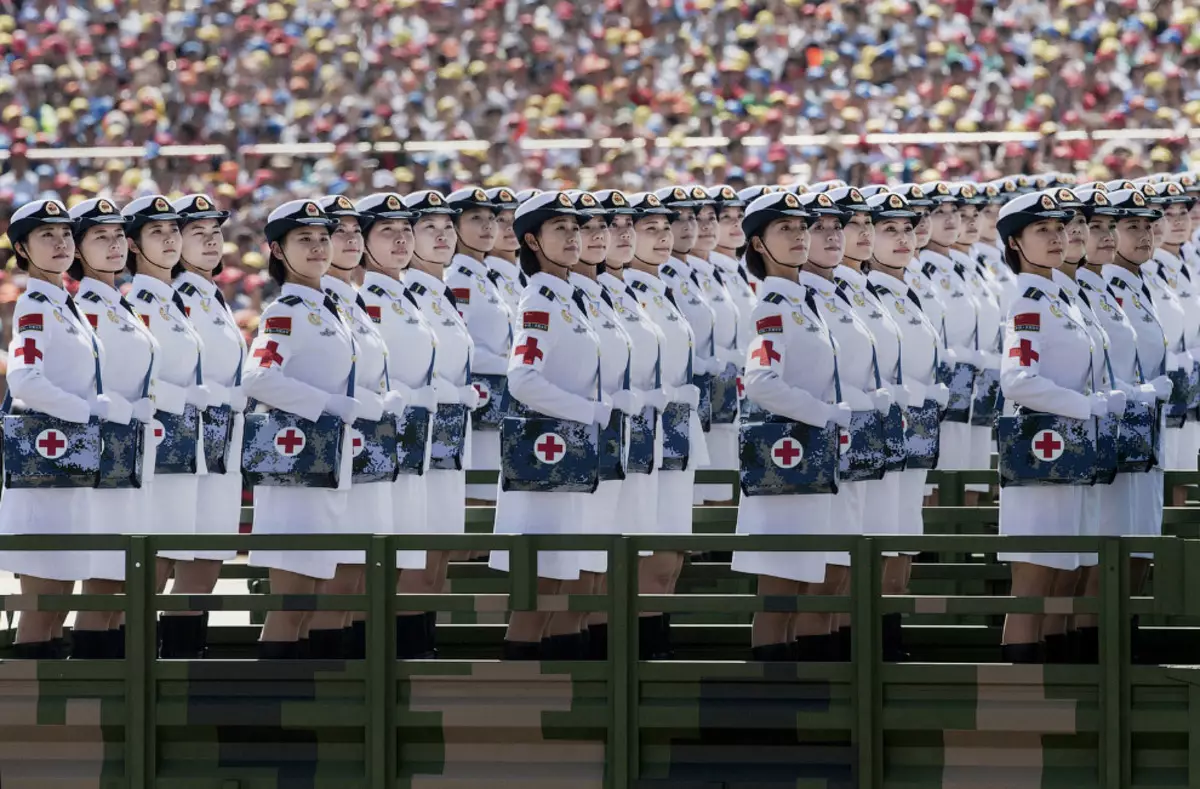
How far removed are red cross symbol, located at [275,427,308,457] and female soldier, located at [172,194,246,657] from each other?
57.6 inches

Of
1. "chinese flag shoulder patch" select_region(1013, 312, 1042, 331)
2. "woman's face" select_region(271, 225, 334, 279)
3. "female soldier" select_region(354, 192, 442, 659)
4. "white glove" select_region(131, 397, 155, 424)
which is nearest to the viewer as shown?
"chinese flag shoulder patch" select_region(1013, 312, 1042, 331)

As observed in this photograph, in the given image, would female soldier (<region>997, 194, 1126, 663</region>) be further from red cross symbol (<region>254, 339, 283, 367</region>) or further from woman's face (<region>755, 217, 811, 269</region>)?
red cross symbol (<region>254, 339, 283, 367</region>)

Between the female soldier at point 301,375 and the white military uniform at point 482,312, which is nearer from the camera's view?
the female soldier at point 301,375

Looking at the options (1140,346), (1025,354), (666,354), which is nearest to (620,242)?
(666,354)

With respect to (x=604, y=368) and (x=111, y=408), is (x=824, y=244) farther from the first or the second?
(x=111, y=408)

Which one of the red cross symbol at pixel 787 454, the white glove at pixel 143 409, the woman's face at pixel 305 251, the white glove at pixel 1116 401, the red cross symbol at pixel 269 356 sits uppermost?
the woman's face at pixel 305 251

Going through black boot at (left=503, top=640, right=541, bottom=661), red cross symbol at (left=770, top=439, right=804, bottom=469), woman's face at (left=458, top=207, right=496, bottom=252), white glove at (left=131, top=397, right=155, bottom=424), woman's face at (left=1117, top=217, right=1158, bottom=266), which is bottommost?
black boot at (left=503, top=640, right=541, bottom=661)

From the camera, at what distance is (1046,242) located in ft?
24.7

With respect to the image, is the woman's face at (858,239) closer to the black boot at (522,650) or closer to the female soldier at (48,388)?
the black boot at (522,650)

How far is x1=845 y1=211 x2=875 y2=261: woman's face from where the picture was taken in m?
8.34

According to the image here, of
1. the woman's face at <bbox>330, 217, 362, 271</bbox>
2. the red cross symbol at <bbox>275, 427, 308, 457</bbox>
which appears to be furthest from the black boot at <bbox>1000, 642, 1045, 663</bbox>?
the woman's face at <bbox>330, 217, 362, 271</bbox>

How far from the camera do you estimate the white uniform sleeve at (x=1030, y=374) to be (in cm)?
718

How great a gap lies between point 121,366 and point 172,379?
0.75 metres

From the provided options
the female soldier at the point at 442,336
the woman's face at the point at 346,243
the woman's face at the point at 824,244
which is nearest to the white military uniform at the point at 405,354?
the female soldier at the point at 442,336
